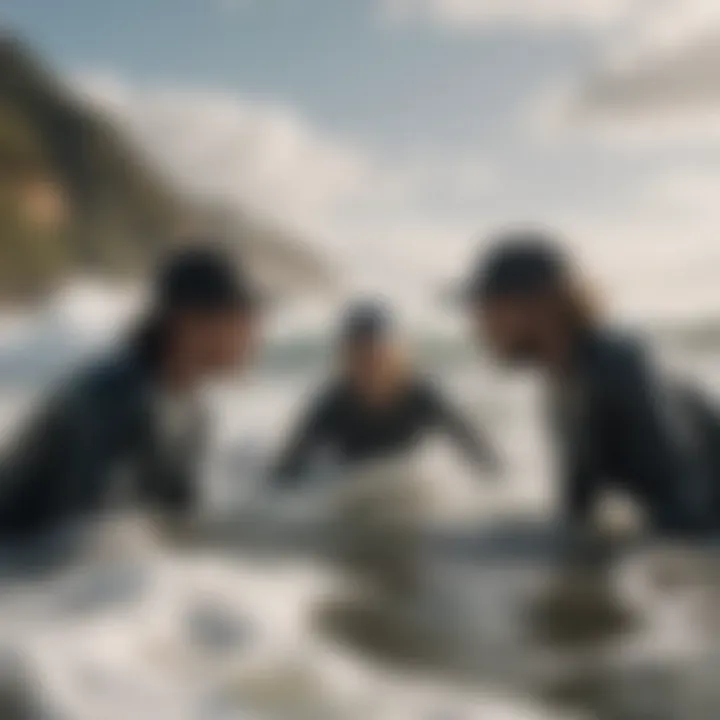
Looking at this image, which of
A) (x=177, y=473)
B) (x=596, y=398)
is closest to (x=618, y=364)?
(x=596, y=398)

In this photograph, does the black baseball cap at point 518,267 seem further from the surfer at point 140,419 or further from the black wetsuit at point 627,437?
the surfer at point 140,419

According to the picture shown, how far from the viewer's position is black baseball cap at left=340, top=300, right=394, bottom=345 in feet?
3.40

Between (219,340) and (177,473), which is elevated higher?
(219,340)

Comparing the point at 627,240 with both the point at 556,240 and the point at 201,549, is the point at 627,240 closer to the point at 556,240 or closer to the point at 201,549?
the point at 556,240

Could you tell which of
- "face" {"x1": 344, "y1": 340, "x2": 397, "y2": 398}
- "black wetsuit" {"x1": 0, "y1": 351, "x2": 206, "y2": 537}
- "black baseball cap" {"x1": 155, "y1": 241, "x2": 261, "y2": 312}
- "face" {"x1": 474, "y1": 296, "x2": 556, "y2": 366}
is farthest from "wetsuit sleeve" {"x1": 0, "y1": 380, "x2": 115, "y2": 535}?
"face" {"x1": 474, "y1": 296, "x2": 556, "y2": 366}

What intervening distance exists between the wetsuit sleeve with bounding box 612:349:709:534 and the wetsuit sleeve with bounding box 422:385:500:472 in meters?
0.12

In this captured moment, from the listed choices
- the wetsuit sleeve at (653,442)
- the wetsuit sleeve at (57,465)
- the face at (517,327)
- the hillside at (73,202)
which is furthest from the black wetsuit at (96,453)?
the wetsuit sleeve at (653,442)

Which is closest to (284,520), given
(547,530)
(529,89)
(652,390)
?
(547,530)

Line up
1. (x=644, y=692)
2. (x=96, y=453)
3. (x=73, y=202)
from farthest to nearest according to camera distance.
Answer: (x=73, y=202)
(x=96, y=453)
(x=644, y=692)

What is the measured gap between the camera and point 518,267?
3.32 feet

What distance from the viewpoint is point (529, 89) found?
1094 mm

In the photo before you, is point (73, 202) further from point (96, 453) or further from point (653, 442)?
point (653, 442)

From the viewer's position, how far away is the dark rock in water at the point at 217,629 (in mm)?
781

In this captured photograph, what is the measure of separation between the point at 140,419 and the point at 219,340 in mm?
97
